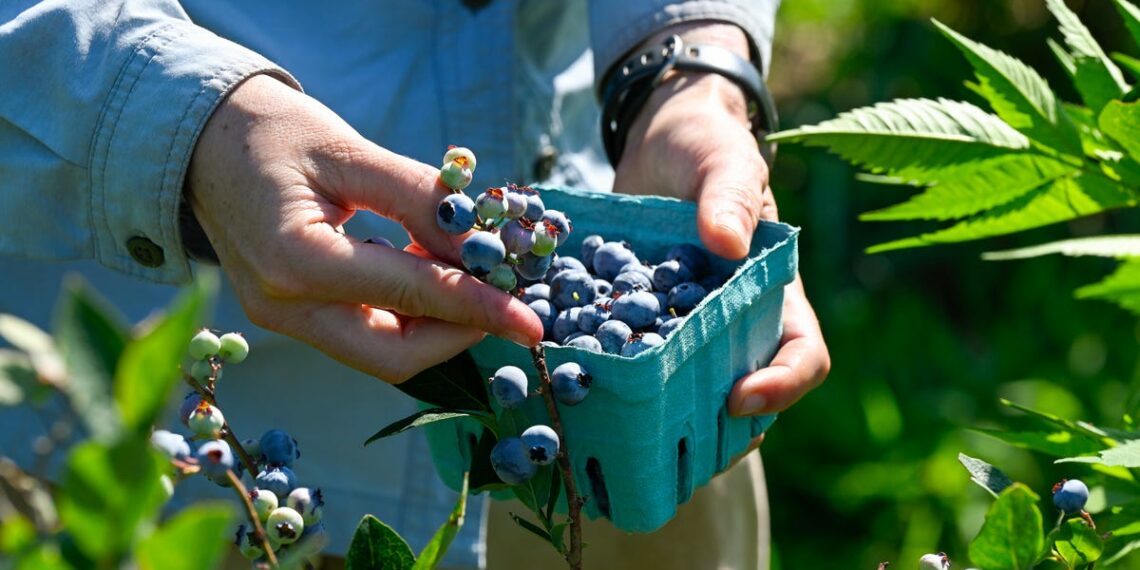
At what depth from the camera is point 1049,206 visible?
91 centimetres

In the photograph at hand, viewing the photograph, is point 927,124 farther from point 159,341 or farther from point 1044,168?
point 159,341

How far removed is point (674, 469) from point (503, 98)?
64 cm

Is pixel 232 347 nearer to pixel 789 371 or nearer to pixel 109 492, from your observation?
pixel 109 492

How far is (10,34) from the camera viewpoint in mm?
1041

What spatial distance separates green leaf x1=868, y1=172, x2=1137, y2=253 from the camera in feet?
2.89

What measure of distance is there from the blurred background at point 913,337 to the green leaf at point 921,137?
147 centimetres

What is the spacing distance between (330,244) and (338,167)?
0.07 meters

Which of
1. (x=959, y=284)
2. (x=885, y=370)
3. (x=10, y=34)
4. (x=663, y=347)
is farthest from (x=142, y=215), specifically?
(x=959, y=284)

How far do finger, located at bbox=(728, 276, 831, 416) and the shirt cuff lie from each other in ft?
1.48

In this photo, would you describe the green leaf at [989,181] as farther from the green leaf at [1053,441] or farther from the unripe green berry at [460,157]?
the unripe green berry at [460,157]

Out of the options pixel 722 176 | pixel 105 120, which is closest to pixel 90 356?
pixel 105 120

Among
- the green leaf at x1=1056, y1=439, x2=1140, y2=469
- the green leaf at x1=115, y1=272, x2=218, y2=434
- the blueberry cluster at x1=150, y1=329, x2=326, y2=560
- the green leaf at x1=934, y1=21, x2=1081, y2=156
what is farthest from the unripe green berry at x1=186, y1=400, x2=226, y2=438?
the green leaf at x1=934, y1=21, x2=1081, y2=156

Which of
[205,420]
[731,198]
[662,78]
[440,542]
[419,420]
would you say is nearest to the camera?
[440,542]

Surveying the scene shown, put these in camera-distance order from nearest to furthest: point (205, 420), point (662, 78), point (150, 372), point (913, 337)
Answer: point (150, 372) → point (205, 420) → point (662, 78) → point (913, 337)
